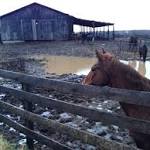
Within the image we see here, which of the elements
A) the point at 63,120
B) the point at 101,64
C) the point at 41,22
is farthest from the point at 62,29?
the point at 101,64

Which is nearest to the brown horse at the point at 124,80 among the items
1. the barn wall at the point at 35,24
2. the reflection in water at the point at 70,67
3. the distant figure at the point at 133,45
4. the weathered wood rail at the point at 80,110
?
the weathered wood rail at the point at 80,110

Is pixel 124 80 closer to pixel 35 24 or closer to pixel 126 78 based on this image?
pixel 126 78

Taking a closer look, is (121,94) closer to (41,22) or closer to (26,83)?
(26,83)

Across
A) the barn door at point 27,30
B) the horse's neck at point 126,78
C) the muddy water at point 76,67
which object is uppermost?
the horse's neck at point 126,78

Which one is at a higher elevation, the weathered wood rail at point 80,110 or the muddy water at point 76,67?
the weathered wood rail at point 80,110

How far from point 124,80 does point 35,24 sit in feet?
139

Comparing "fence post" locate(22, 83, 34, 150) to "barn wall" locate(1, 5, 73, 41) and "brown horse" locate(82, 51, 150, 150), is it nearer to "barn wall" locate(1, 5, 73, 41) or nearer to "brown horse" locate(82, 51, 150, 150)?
Result: "brown horse" locate(82, 51, 150, 150)

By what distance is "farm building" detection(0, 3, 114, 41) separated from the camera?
45938 millimetres

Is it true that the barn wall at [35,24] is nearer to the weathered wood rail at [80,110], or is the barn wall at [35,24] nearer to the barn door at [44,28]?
the barn door at [44,28]

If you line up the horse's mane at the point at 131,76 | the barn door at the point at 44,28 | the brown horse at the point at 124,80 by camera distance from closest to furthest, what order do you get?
1. the brown horse at the point at 124,80
2. the horse's mane at the point at 131,76
3. the barn door at the point at 44,28

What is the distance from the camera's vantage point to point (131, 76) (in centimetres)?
459

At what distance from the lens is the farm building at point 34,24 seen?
45.9 m

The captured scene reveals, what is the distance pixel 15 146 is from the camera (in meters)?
6.04

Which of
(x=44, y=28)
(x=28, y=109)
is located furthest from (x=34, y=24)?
(x=28, y=109)
